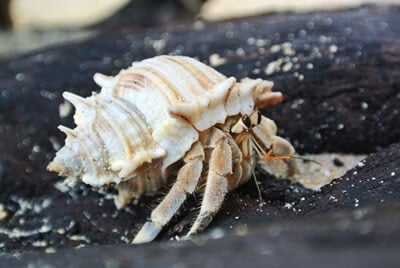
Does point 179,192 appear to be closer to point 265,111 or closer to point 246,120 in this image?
point 246,120

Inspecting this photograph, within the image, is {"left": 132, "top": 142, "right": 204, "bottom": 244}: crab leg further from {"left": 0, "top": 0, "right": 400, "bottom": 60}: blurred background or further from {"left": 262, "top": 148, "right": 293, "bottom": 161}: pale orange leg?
{"left": 0, "top": 0, "right": 400, "bottom": 60}: blurred background

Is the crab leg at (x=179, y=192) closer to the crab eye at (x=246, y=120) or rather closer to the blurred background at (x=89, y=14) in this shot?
the crab eye at (x=246, y=120)

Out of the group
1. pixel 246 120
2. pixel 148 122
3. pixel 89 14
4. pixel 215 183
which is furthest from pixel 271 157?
pixel 89 14

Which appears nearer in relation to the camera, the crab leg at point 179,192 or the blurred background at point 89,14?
the crab leg at point 179,192

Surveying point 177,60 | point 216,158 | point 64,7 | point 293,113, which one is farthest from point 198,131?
point 64,7

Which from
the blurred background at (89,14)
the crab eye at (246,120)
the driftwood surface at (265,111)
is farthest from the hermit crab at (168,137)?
the blurred background at (89,14)

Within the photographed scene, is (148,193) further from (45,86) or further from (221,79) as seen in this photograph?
(45,86)
